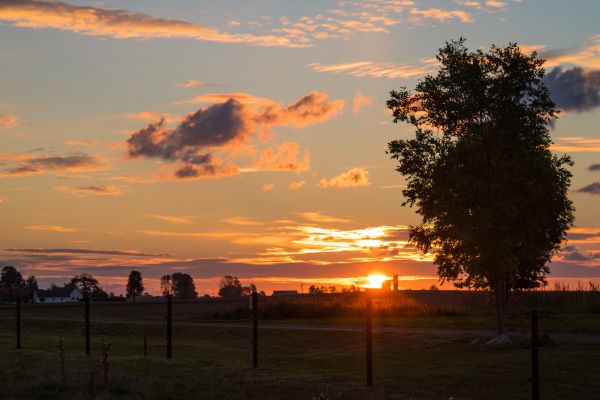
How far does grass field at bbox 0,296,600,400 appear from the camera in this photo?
2277 cm

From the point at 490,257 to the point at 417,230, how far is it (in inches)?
163

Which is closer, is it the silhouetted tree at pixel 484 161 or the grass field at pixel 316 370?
the grass field at pixel 316 370

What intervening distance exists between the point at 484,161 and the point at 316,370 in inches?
579

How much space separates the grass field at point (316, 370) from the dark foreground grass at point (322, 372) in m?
0.03

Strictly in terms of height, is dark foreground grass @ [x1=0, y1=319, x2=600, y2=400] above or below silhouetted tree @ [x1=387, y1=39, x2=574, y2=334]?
below

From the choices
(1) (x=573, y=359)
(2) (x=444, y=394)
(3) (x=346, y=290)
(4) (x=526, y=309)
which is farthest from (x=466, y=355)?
(3) (x=346, y=290)

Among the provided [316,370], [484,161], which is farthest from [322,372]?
[484,161]

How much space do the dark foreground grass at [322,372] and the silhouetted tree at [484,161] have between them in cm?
478

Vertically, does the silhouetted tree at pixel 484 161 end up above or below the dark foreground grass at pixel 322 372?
above

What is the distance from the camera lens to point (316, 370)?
29.6 metres

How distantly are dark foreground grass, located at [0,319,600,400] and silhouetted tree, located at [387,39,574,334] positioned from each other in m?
4.78

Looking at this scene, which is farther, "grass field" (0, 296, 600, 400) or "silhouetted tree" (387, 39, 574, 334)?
"silhouetted tree" (387, 39, 574, 334)

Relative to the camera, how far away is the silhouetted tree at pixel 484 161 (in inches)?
1522

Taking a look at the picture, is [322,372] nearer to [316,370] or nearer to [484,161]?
[316,370]
